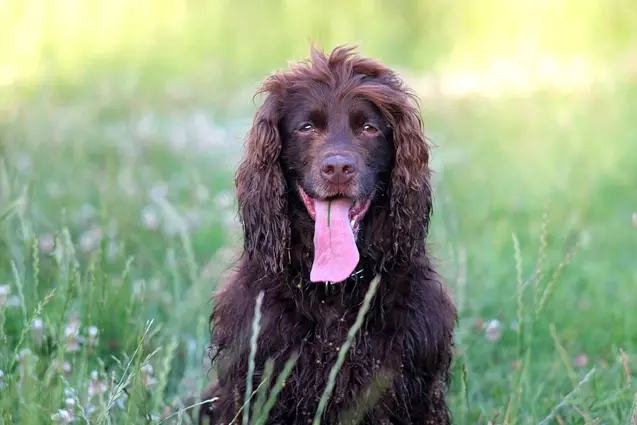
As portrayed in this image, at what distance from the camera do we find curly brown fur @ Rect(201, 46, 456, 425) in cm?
375

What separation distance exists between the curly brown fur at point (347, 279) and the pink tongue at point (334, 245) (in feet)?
0.25

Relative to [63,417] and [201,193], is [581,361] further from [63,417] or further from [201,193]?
[201,193]

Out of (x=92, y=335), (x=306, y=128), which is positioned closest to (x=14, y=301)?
(x=92, y=335)

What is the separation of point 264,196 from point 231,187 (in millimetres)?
4747

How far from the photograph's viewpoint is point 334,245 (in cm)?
374

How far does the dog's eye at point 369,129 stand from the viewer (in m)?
3.98

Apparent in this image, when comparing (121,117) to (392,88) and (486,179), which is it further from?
(392,88)

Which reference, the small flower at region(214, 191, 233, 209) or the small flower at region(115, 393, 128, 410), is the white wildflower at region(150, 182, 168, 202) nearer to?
the small flower at region(214, 191, 233, 209)

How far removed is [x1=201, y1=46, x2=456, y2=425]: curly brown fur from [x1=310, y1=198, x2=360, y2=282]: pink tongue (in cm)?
8

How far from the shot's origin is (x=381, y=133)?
4012 millimetres

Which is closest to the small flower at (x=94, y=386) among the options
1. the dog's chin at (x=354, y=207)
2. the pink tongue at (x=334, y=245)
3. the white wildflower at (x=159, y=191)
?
the pink tongue at (x=334, y=245)

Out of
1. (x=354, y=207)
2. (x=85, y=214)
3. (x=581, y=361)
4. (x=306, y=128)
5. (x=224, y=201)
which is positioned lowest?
(x=581, y=361)

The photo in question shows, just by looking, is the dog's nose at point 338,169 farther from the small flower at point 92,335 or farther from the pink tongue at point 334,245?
the small flower at point 92,335

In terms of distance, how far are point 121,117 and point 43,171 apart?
3.49 m
